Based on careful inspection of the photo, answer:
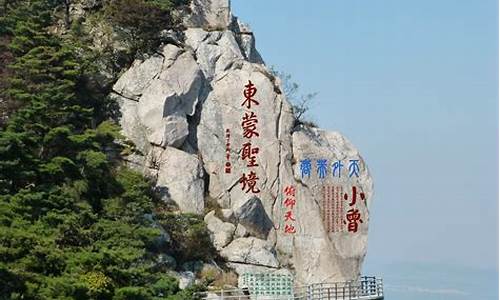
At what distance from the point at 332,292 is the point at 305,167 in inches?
127

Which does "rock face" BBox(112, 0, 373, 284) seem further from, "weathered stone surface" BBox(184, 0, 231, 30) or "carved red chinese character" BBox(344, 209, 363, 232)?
"weathered stone surface" BBox(184, 0, 231, 30)

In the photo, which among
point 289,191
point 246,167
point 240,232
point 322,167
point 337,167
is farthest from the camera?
point 322,167

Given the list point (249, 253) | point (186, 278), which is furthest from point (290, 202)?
point (186, 278)

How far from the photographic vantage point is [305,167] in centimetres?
2270

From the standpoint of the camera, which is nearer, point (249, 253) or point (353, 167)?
point (249, 253)

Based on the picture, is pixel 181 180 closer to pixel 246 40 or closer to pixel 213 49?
pixel 213 49

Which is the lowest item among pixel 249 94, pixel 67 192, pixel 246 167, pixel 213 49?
pixel 67 192

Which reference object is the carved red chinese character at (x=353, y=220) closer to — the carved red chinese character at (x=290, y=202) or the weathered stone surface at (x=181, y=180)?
the carved red chinese character at (x=290, y=202)

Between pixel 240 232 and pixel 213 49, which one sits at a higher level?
pixel 213 49

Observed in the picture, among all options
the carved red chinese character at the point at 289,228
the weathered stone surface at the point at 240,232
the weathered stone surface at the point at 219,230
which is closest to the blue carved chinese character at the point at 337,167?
the carved red chinese character at the point at 289,228

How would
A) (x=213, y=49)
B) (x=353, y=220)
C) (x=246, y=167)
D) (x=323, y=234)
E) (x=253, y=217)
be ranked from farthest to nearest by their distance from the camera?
(x=213, y=49)
(x=353, y=220)
(x=323, y=234)
(x=246, y=167)
(x=253, y=217)

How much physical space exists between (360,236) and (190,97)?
5.20 metres

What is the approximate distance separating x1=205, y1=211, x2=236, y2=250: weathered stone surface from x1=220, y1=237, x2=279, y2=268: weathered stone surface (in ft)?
0.48

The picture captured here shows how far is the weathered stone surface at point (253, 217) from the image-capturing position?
2166 centimetres
